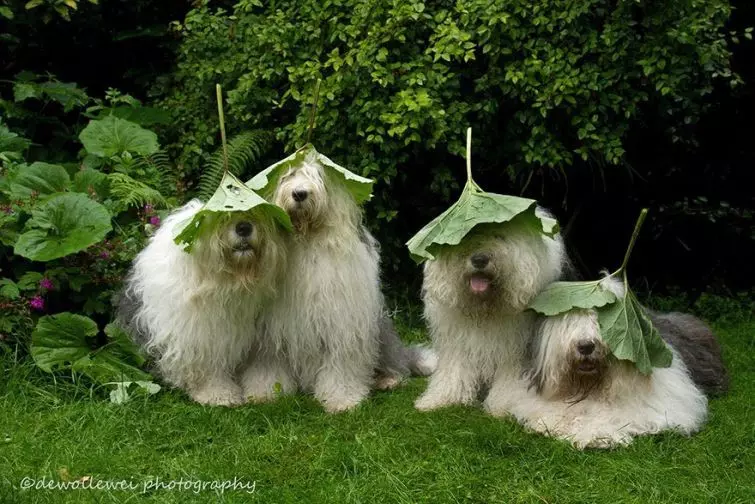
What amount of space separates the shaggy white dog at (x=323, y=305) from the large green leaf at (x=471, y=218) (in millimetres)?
384

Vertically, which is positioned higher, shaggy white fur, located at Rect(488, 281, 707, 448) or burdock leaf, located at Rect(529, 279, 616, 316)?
burdock leaf, located at Rect(529, 279, 616, 316)

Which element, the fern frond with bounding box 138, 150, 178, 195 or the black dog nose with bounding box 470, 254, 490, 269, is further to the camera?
the fern frond with bounding box 138, 150, 178, 195

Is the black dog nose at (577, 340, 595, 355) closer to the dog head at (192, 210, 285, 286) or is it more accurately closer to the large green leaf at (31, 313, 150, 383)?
the dog head at (192, 210, 285, 286)

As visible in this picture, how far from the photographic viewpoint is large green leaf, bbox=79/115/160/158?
21.5 feet

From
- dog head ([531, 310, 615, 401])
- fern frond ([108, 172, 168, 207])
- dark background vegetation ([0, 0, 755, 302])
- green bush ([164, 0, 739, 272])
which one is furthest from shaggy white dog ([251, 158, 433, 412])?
dark background vegetation ([0, 0, 755, 302])

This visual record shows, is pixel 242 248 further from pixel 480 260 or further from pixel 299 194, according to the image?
pixel 480 260

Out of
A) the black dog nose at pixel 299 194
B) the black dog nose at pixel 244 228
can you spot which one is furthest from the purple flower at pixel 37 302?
the black dog nose at pixel 299 194

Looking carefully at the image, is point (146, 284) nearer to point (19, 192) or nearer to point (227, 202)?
point (227, 202)

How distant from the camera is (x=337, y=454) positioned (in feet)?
14.2

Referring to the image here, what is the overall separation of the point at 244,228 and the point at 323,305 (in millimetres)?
611

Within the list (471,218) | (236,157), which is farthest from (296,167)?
(236,157)

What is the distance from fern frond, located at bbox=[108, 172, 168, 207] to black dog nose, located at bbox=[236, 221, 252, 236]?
157cm

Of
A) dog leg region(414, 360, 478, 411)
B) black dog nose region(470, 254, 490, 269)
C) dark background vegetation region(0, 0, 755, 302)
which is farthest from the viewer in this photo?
dark background vegetation region(0, 0, 755, 302)

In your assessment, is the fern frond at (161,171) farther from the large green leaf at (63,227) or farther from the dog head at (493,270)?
the dog head at (493,270)
